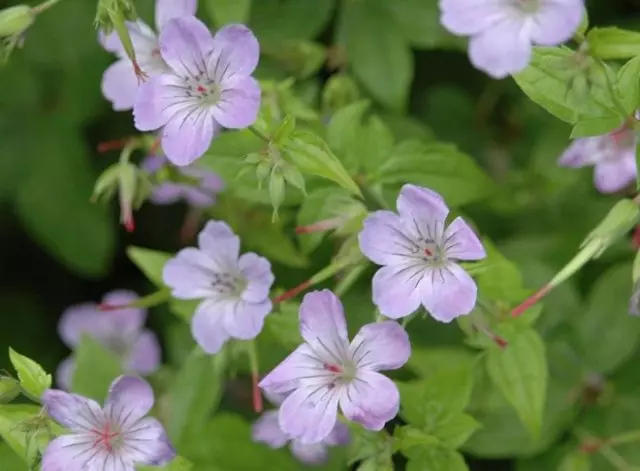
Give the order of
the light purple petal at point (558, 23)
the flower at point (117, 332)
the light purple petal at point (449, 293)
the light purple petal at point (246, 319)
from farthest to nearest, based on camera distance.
A: the flower at point (117, 332), the light purple petal at point (246, 319), the light purple petal at point (449, 293), the light purple petal at point (558, 23)

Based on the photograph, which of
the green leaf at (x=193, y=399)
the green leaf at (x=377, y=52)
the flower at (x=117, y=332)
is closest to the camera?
the green leaf at (x=193, y=399)

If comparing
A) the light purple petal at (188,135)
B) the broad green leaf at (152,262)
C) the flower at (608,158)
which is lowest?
the broad green leaf at (152,262)

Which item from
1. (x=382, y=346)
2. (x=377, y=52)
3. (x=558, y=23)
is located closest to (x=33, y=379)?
(x=382, y=346)

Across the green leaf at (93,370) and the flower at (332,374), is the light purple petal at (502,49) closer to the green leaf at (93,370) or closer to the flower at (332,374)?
the flower at (332,374)

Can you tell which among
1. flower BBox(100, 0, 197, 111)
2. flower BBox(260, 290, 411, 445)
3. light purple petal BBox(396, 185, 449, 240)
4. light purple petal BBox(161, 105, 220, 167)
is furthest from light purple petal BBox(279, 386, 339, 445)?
flower BBox(100, 0, 197, 111)

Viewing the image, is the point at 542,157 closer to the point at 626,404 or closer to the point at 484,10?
the point at 626,404

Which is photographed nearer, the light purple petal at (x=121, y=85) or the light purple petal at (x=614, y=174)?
the light purple petal at (x=121, y=85)

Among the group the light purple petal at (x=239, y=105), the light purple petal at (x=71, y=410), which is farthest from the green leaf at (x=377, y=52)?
the light purple petal at (x=71, y=410)

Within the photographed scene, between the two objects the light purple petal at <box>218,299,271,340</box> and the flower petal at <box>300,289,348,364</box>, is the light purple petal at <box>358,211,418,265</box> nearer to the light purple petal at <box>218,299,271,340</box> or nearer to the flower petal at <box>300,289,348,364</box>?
the flower petal at <box>300,289,348,364</box>

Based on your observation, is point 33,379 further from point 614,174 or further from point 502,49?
point 614,174
